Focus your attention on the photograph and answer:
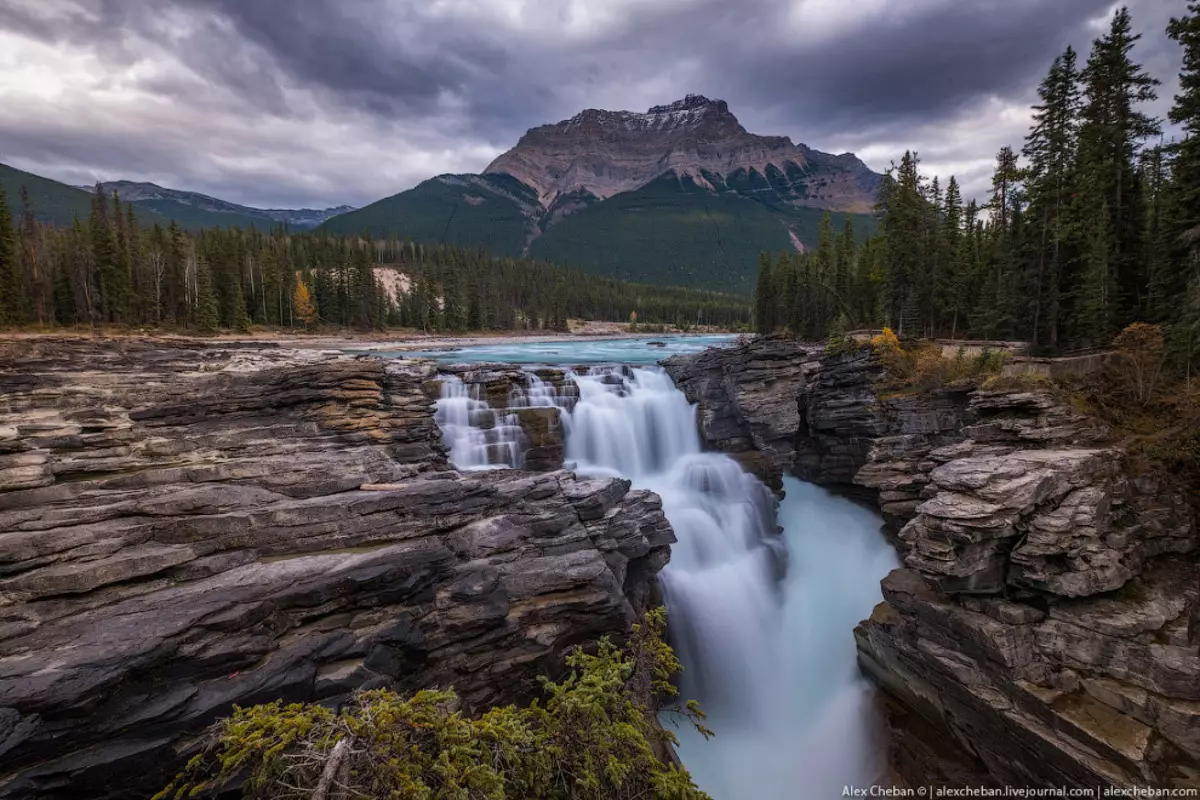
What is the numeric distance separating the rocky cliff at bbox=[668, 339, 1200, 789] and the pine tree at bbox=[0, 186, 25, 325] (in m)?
74.1

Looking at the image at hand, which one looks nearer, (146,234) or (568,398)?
(568,398)

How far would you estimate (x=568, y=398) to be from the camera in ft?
90.9

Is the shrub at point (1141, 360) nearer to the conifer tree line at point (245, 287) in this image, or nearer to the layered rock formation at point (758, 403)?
the layered rock formation at point (758, 403)

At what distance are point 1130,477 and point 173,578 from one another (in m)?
24.2

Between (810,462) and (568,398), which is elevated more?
(568,398)

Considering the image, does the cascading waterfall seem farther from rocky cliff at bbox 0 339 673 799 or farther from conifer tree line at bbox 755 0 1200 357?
conifer tree line at bbox 755 0 1200 357

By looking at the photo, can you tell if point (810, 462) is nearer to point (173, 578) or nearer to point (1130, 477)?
point (1130, 477)

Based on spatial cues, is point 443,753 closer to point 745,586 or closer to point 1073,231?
point 745,586

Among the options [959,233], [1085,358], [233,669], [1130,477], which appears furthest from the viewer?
[959,233]

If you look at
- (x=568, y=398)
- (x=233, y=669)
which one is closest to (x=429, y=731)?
(x=233, y=669)

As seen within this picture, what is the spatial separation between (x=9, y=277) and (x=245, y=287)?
3072 cm

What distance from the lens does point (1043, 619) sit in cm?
1207

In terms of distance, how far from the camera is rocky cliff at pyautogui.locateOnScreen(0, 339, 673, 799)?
762 cm

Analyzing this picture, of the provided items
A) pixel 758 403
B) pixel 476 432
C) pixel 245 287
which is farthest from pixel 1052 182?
pixel 245 287
